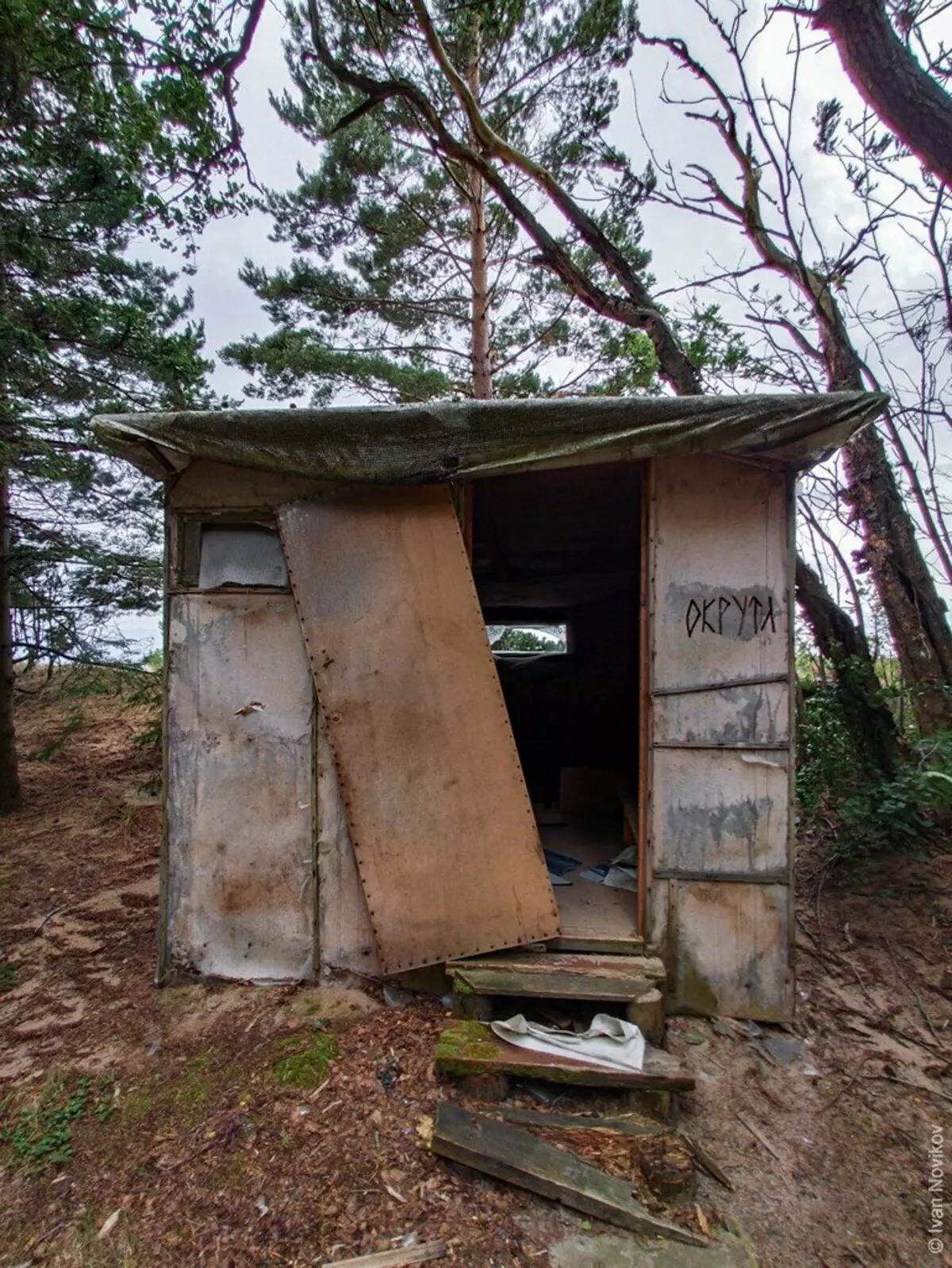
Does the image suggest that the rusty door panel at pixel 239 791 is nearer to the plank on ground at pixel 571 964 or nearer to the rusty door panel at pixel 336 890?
the rusty door panel at pixel 336 890

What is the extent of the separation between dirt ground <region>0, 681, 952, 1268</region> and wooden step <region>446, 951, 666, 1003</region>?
0.31 metres

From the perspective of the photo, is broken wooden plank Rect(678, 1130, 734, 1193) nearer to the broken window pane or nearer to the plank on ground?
the plank on ground

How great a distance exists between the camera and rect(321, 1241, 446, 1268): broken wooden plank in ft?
5.35

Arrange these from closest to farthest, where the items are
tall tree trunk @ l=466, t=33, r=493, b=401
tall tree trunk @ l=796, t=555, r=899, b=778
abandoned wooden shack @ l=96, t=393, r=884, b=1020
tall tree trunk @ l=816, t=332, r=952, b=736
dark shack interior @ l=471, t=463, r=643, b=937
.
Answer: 1. abandoned wooden shack @ l=96, t=393, r=884, b=1020
2. dark shack interior @ l=471, t=463, r=643, b=937
3. tall tree trunk @ l=796, t=555, r=899, b=778
4. tall tree trunk @ l=816, t=332, r=952, b=736
5. tall tree trunk @ l=466, t=33, r=493, b=401

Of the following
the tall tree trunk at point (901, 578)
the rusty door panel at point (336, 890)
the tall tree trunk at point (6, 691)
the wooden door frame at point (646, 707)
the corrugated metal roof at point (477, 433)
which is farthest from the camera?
the tall tree trunk at point (6, 691)

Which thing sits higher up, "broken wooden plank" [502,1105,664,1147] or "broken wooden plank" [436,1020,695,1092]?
"broken wooden plank" [436,1020,695,1092]

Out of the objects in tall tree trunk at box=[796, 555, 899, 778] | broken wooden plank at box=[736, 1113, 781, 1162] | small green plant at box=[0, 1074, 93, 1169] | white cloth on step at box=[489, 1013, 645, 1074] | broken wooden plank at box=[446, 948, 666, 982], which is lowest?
small green plant at box=[0, 1074, 93, 1169]

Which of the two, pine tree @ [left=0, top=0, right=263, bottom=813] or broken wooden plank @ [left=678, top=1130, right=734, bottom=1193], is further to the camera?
pine tree @ [left=0, top=0, right=263, bottom=813]

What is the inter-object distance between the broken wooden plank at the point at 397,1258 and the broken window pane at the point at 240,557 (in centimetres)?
244

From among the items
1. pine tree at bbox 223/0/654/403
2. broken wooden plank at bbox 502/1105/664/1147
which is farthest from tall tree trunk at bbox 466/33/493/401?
broken wooden plank at bbox 502/1105/664/1147

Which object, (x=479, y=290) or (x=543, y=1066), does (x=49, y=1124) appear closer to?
(x=543, y=1066)

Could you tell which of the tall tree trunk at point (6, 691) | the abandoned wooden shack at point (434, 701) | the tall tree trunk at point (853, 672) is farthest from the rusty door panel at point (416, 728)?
the tall tree trunk at point (6, 691)

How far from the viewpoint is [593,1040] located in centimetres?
229

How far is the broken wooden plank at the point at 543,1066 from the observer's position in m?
2.13
